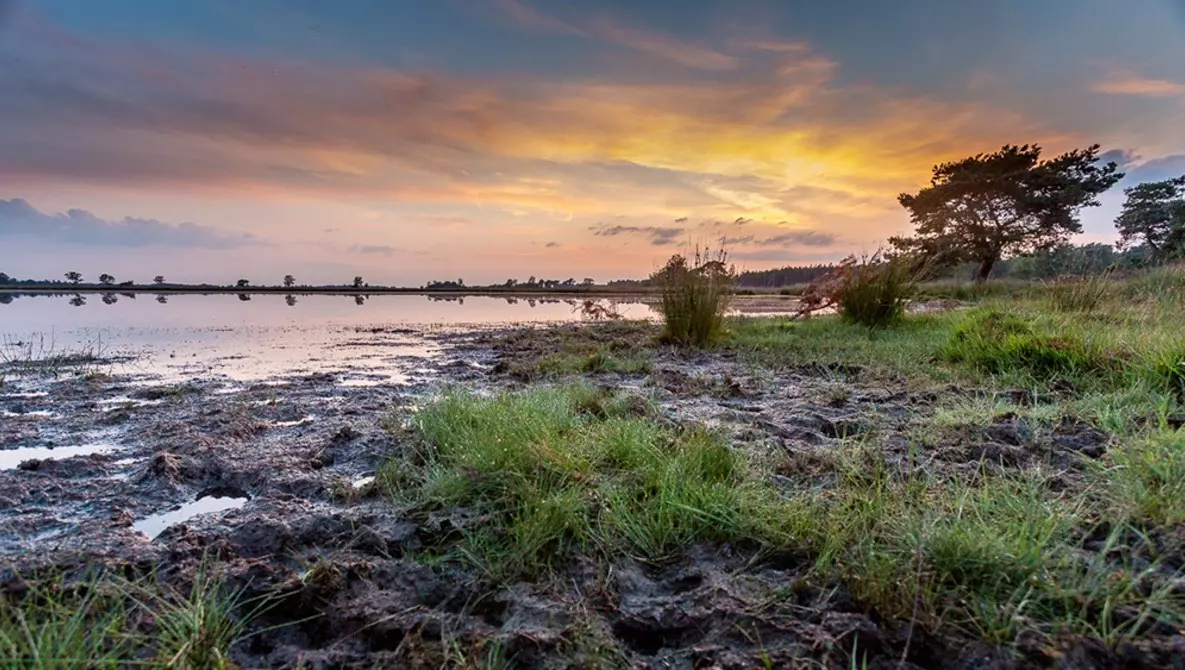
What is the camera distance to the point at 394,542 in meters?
2.11

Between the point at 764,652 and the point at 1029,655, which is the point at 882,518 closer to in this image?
the point at 1029,655

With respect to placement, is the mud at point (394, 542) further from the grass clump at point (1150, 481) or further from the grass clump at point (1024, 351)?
the grass clump at point (1024, 351)

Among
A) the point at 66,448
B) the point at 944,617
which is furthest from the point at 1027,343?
the point at 66,448

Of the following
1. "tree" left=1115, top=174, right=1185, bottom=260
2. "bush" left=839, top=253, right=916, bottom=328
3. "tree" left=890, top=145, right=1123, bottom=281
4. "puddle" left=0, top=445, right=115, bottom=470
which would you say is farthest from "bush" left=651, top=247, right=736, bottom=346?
"tree" left=1115, top=174, right=1185, bottom=260

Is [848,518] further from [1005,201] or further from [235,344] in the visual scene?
[1005,201]

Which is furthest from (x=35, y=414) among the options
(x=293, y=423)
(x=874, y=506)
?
(x=874, y=506)

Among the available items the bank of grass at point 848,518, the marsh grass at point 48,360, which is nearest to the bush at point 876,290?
the bank of grass at point 848,518

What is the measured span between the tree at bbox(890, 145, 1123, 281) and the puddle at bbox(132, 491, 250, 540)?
28352 mm

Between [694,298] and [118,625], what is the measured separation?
7.53 metres

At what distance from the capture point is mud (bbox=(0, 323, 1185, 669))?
4.60 ft

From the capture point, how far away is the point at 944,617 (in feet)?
4.48

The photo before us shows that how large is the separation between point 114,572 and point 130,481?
1.32 m

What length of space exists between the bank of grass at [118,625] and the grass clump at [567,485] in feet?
2.36

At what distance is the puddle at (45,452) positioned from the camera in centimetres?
323
